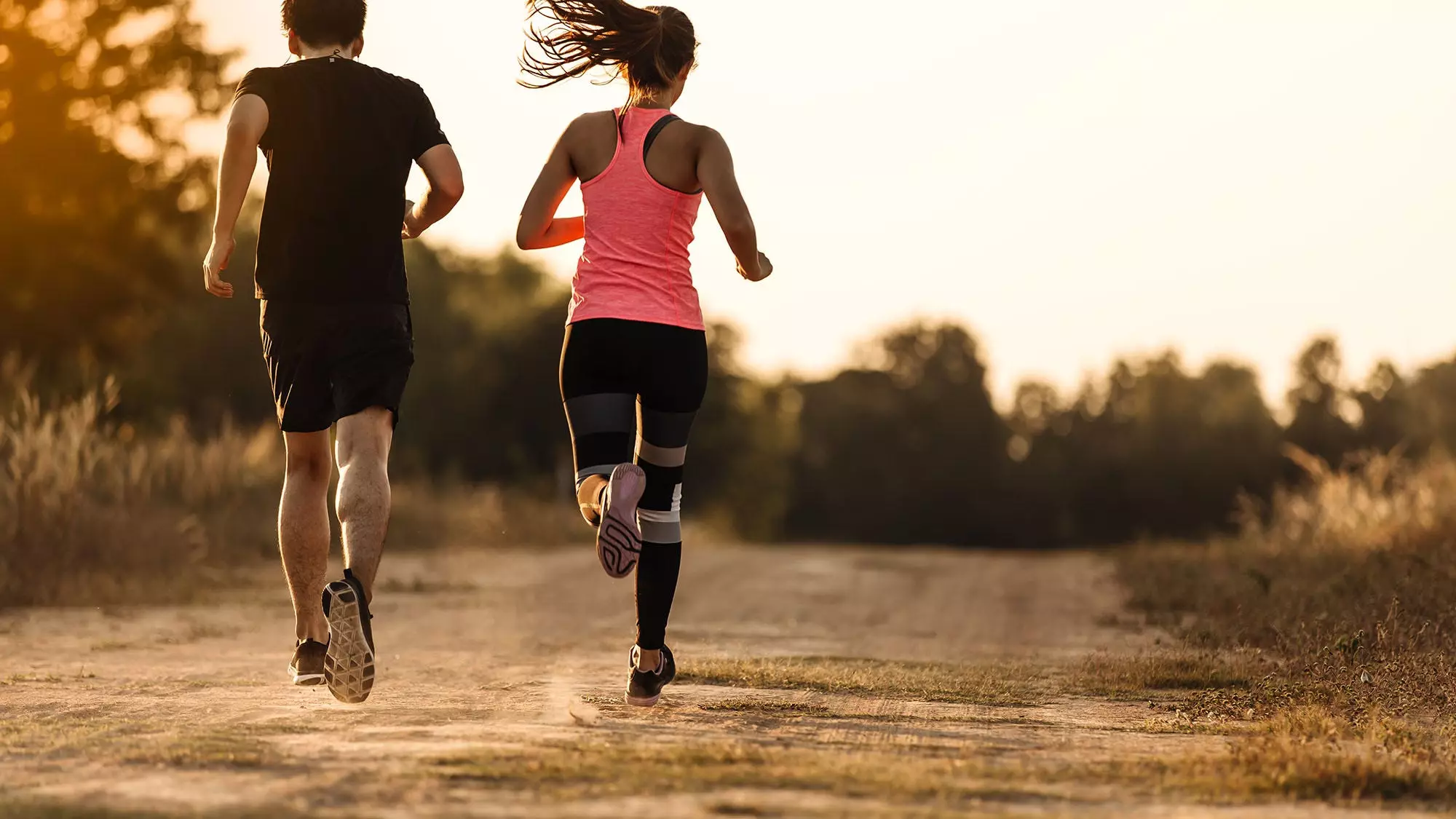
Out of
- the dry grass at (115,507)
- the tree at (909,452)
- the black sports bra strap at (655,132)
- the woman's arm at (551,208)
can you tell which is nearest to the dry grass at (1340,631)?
the black sports bra strap at (655,132)

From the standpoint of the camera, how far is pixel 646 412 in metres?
5.21

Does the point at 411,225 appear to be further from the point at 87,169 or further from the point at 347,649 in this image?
the point at 87,169

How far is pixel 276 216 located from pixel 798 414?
2617 inches

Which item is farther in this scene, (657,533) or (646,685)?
(657,533)

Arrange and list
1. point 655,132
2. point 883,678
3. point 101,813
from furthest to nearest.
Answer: point 883,678 < point 655,132 < point 101,813

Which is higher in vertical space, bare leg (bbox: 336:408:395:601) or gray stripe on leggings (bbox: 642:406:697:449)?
gray stripe on leggings (bbox: 642:406:697:449)

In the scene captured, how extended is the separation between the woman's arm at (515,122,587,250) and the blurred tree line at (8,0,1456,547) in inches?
552

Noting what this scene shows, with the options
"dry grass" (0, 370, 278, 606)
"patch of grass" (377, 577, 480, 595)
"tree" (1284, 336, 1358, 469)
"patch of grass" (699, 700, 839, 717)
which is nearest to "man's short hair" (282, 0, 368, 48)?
"patch of grass" (699, 700, 839, 717)

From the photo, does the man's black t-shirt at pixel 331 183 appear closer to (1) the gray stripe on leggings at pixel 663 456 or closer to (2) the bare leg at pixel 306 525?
(2) the bare leg at pixel 306 525

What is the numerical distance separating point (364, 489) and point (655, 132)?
1474 mm

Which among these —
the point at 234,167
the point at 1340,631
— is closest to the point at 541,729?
the point at 234,167

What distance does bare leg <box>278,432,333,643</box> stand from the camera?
5418mm

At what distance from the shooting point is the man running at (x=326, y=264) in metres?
5.25

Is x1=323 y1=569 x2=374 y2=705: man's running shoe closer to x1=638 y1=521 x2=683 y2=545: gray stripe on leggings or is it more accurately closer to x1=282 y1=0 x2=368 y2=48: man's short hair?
x1=638 y1=521 x2=683 y2=545: gray stripe on leggings
